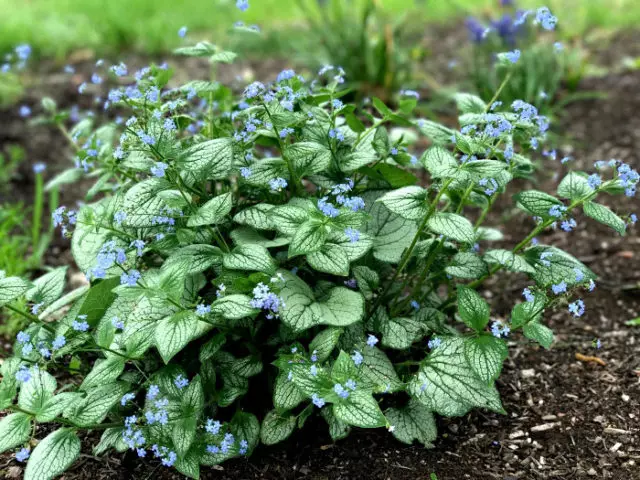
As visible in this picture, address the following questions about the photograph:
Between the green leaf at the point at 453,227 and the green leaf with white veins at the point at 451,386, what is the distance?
1.20ft

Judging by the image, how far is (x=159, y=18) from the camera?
638 cm

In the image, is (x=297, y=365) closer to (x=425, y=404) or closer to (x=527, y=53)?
(x=425, y=404)

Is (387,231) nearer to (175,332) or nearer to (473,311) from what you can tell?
(473,311)

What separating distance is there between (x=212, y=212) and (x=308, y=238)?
0.29 m

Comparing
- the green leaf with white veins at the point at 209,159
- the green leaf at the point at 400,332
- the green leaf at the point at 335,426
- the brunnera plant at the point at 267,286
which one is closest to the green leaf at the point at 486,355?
the brunnera plant at the point at 267,286

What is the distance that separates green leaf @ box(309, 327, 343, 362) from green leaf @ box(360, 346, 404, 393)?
5.7 inches

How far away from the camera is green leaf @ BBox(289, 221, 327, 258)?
6.22 ft

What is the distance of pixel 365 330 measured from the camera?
2295 mm

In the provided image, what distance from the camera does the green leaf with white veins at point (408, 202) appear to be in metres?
2.05

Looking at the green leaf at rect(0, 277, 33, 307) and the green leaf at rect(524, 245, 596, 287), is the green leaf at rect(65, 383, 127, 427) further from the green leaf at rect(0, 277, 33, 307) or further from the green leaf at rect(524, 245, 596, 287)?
the green leaf at rect(524, 245, 596, 287)

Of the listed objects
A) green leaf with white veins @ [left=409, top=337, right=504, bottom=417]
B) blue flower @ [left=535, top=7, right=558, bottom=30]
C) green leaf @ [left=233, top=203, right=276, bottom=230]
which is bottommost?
green leaf with white veins @ [left=409, top=337, right=504, bottom=417]

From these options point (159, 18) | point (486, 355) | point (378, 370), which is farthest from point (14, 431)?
point (159, 18)

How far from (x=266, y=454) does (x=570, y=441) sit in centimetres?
101

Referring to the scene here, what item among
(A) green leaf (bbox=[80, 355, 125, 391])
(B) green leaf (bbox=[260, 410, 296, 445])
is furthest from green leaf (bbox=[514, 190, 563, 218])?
(A) green leaf (bbox=[80, 355, 125, 391])
